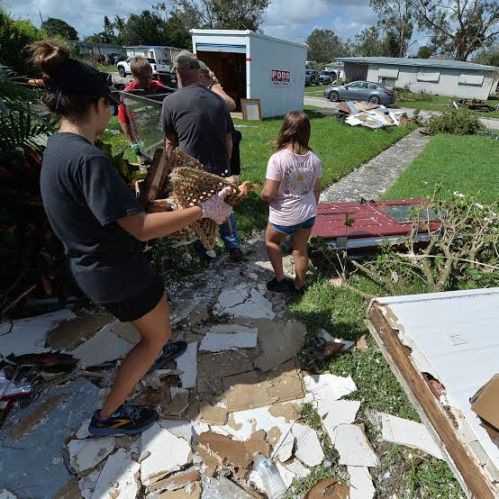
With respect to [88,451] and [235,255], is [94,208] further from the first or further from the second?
[235,255]

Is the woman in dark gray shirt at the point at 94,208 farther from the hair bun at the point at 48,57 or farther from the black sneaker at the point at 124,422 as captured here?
the black sneaker at the point at 124,422

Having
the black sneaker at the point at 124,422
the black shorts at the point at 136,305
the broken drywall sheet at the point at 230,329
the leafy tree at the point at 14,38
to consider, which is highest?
the leafy tree at the point at 14,38

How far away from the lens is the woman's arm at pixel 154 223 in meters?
1.50

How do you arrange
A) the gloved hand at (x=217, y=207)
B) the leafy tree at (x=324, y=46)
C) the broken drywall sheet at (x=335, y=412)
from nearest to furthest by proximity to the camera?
the gloved hand at (x=217, y=207) → the broken drywall sheet at (x=335, y=412) → the leafy tree at (x=324, y=46)

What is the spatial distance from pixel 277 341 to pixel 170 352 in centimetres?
84

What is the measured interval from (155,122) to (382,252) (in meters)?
2.94

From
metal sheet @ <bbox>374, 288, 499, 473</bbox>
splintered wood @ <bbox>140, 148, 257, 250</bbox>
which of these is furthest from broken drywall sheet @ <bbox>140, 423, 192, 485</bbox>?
metal sheet @ <bbox>374, 288, 499, 473</bbox>

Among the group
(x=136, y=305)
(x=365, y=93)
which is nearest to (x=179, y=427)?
(x=136, y=305)

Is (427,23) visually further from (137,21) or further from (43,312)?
(43,312)

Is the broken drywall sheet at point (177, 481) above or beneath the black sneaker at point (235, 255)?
above

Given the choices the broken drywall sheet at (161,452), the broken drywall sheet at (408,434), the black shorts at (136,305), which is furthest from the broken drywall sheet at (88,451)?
the broken drywall sheet at (408,434)

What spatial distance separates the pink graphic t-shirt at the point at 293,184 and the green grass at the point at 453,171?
265 cm

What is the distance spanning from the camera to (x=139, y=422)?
88.6 inches

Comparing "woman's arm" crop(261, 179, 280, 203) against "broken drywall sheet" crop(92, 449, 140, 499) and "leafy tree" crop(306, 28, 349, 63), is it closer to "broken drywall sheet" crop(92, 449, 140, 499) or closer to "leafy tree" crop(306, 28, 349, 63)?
"broken drywall sheet" crop(92, 449, 140, 499)
